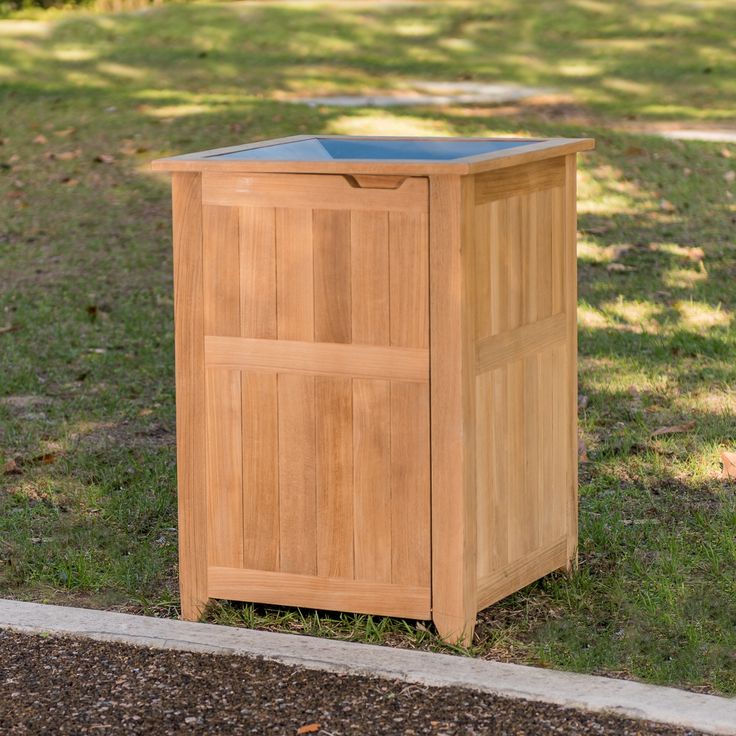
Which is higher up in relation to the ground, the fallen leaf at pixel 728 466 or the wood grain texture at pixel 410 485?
the wood grain texture at pixel 410 485

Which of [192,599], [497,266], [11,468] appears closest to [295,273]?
[497,266]

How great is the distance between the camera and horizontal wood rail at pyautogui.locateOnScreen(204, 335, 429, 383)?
386 centimetres

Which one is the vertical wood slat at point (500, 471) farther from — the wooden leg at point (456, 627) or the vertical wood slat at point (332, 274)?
the vertical wood slat at point (332, 274)

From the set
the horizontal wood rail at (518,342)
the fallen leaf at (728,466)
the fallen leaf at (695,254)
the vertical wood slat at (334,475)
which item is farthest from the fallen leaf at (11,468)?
the fallen leaf at (695,254)

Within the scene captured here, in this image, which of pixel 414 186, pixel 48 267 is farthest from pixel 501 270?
pixel 48 267

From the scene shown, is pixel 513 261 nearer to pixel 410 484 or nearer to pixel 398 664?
pixel 410 484

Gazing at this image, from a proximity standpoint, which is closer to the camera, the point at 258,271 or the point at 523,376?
the point at 258,271

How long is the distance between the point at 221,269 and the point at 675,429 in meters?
2.59

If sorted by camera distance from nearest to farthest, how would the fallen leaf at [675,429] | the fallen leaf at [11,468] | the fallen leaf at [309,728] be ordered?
the fallen leaf at [309,728], the fallen leaf at [11,468], the fallen leaf at [675,429]

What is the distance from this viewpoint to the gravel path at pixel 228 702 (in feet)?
11.3

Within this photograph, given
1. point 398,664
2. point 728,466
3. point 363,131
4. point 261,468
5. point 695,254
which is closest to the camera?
point 398,664

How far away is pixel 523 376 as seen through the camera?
413cm

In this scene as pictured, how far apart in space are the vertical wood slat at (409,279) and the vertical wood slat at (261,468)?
418 mm

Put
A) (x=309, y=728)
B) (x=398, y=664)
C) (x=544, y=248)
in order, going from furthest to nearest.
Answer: (x=544, y=248) < (x=398, y=664) < (x=309, y=728)
